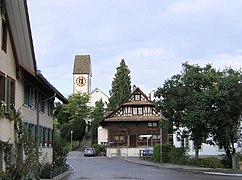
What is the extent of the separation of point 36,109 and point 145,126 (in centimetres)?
5064

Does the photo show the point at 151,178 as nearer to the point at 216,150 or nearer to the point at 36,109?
the point at 36,109

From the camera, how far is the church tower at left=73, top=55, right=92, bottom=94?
136625mm

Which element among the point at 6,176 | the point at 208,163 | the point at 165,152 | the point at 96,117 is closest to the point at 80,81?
the point at 96,117

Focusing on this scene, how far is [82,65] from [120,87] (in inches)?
1607

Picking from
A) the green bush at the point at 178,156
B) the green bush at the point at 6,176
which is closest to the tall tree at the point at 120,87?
the green bush at the point at 178,156

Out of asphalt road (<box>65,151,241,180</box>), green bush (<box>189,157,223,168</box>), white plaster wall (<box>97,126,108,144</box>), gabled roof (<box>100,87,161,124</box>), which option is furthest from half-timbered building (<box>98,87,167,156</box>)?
asphalt road (<box>65,151,241,180</box>)

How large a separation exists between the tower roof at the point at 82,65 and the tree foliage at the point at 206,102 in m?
96.2

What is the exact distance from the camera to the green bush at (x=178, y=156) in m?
45.9

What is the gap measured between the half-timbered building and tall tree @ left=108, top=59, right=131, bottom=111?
75.6 ft

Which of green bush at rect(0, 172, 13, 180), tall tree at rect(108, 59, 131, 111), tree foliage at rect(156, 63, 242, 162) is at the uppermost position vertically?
tall tree at rect(108, 59, 131, 111)

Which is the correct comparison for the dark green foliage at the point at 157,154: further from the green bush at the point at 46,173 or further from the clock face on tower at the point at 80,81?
the clock face on tower at the point at 80,81

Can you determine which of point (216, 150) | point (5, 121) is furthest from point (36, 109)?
point (216, 150)

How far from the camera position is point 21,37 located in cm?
2181

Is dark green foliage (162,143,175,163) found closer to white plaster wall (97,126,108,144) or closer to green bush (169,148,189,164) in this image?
green bush (169,148,189,164)
